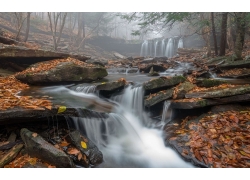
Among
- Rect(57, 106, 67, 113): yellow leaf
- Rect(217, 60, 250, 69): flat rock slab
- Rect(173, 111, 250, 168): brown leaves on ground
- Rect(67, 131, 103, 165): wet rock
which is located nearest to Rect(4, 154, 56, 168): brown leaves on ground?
Rect(67, 131, 103, 165): wet rock

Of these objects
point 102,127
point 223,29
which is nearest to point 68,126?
point 102,127

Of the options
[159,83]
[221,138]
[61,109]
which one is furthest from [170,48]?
[61,109]

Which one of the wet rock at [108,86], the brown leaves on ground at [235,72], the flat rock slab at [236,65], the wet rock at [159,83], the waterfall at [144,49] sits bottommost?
the wet rock at [108,86]

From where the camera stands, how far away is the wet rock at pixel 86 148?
3.38 metres

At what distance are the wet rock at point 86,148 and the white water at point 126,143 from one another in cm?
17

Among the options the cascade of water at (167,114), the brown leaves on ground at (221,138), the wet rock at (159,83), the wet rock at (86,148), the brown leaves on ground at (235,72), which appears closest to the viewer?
the brown leaves on ground at (221,138)

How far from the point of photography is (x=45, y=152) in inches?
116

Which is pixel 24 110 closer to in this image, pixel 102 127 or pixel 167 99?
pixel 102 127

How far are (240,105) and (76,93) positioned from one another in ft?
16.2

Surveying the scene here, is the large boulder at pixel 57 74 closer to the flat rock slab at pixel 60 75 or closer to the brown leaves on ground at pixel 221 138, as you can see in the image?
the flat rock slab at pixel 60 75

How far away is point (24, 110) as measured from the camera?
3406 millimetres

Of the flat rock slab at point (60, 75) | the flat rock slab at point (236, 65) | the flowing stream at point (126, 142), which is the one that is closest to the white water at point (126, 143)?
the flowing stream at point (126, 142)

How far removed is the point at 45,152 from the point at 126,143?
205cm

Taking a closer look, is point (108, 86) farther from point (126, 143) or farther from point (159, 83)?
point (126, 143)
